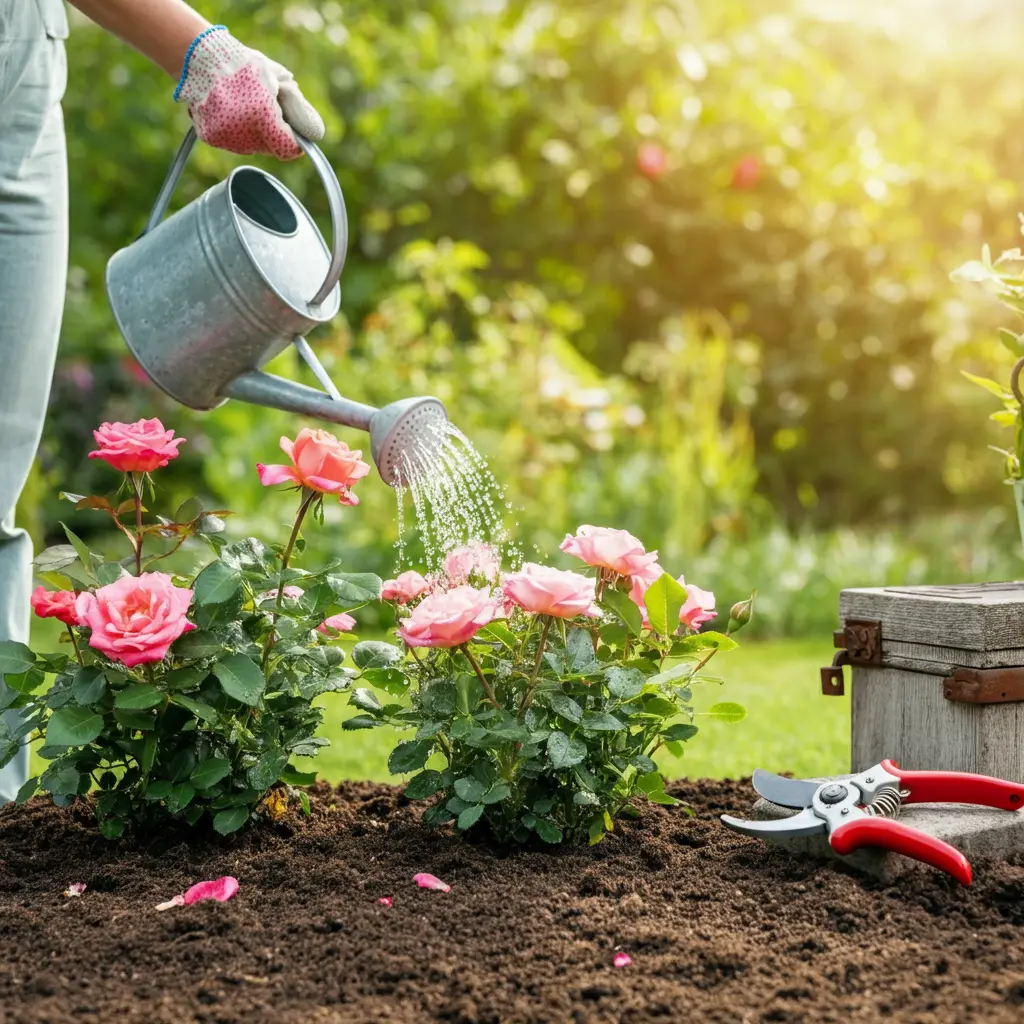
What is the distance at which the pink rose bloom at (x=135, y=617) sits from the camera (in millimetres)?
1677

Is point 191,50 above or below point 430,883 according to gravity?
above

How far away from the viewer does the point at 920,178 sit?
6406mm

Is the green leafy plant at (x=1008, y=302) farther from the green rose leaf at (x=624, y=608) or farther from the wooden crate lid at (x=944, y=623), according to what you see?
the green rose leaf at (x=624, y=608)

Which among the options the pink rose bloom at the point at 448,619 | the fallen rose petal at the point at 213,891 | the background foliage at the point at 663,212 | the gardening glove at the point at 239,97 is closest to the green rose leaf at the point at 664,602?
the pink rose bloom at the point at 448,619

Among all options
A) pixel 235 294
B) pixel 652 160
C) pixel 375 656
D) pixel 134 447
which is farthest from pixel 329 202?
pixel 652 160

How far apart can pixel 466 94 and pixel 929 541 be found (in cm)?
314

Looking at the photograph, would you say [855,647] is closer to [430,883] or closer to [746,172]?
[430,883]

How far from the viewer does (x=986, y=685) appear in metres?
1.87

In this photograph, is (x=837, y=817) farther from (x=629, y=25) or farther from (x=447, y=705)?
(x=629, y=25)

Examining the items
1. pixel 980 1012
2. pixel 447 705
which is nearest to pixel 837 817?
pixel 980 1012

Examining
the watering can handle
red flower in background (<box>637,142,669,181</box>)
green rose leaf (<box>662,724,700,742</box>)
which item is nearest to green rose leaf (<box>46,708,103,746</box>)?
the watering can handle

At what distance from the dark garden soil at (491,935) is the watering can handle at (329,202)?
823 mm

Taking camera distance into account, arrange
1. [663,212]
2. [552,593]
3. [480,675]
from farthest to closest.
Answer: [663,212], [480,675], [552,593]

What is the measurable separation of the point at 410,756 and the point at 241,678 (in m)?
Answer: 0.26
